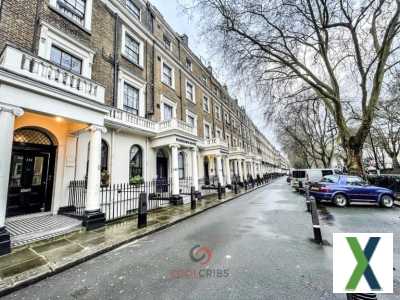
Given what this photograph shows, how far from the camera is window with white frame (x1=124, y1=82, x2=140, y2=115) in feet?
35.7

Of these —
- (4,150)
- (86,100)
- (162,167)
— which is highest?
(86,100)

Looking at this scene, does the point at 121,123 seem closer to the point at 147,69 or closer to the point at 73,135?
the point at 73,135

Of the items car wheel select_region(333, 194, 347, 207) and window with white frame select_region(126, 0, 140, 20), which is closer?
car wheel select_region(333, 194, 347, 207)

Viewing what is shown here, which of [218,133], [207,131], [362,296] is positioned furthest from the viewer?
[218,133]

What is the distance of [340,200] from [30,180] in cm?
1422

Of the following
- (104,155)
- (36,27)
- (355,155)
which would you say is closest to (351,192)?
(355,155)

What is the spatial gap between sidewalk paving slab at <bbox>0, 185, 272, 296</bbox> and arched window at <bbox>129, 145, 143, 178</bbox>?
4343mm

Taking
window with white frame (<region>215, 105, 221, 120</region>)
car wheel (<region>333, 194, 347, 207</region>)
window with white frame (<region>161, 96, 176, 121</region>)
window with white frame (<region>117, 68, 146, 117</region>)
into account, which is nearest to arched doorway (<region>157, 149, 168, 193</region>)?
window with white frame (<region>161, 96, 176, 121</region>)

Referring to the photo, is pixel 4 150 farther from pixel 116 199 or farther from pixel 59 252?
pixel 116 199

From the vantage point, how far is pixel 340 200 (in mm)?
9469

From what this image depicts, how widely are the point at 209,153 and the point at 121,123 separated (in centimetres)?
980

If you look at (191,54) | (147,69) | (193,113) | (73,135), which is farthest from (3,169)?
(191,54)

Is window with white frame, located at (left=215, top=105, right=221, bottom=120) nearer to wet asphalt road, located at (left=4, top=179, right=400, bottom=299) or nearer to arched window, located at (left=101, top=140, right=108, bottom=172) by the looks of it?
arched window, located at (left=101, top=140, right=108, bottom=172)

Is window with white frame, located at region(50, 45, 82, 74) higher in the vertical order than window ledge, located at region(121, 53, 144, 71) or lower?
lower
